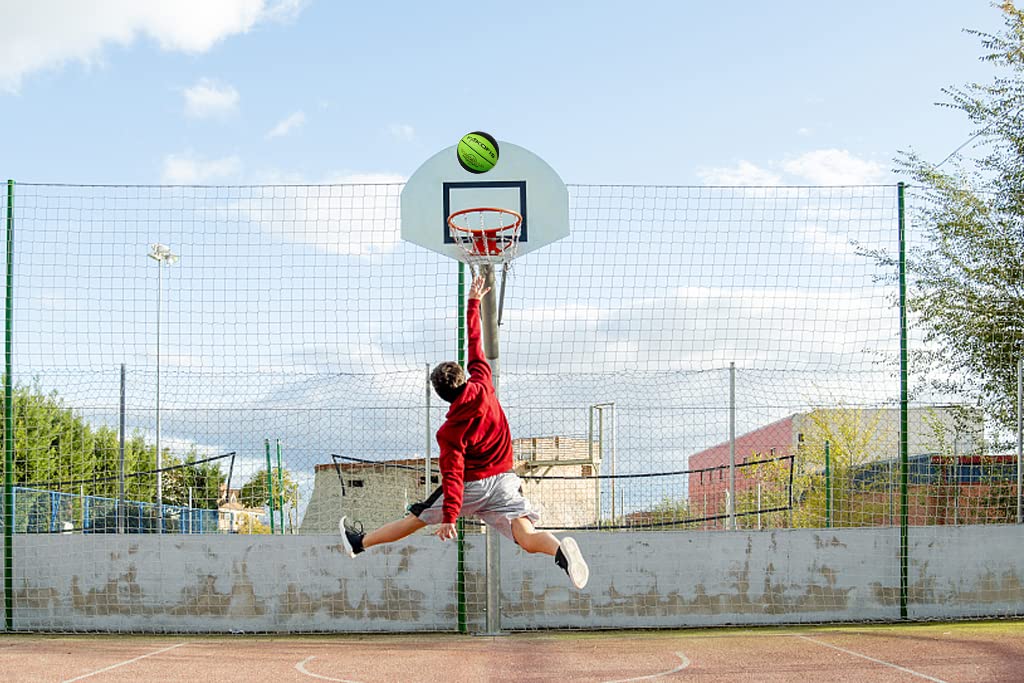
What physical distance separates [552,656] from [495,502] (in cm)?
214

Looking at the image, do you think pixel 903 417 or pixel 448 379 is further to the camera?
pixel 903 417

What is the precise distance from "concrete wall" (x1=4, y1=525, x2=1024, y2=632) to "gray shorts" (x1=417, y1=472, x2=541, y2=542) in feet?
10.6

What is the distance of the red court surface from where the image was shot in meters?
7.05

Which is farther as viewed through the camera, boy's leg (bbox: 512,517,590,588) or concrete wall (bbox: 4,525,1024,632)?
concrete wall (bbox: 4,525,1024,632)

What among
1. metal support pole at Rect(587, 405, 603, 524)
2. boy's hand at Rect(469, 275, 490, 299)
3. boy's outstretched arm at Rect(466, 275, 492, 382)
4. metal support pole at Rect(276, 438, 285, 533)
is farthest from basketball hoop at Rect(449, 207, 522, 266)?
metal support pole at Rect(276, 438, 285, 533)

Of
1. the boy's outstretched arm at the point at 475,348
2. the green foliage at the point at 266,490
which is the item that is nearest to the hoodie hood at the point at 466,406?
the boy's outstretched arm at the point at 475,348

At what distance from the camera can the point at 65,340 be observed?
31.2 feet

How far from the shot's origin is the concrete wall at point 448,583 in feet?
31.3

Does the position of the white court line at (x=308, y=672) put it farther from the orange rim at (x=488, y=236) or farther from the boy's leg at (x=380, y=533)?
the orange rim at (x=488, y=236)

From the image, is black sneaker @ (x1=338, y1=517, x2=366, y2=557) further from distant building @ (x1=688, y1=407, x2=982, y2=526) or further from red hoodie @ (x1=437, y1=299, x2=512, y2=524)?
distant building @ (x1=688, y1=407, x2=982, y2=526)

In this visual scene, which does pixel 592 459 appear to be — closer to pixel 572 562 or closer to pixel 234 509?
pixel 234 509

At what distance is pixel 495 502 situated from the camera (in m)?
6.34

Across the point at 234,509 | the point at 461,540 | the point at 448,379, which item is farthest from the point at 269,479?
the point at 448,379

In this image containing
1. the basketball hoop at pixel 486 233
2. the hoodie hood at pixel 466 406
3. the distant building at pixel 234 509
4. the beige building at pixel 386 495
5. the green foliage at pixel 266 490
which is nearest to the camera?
the hoodie hood at pixel 466 406
